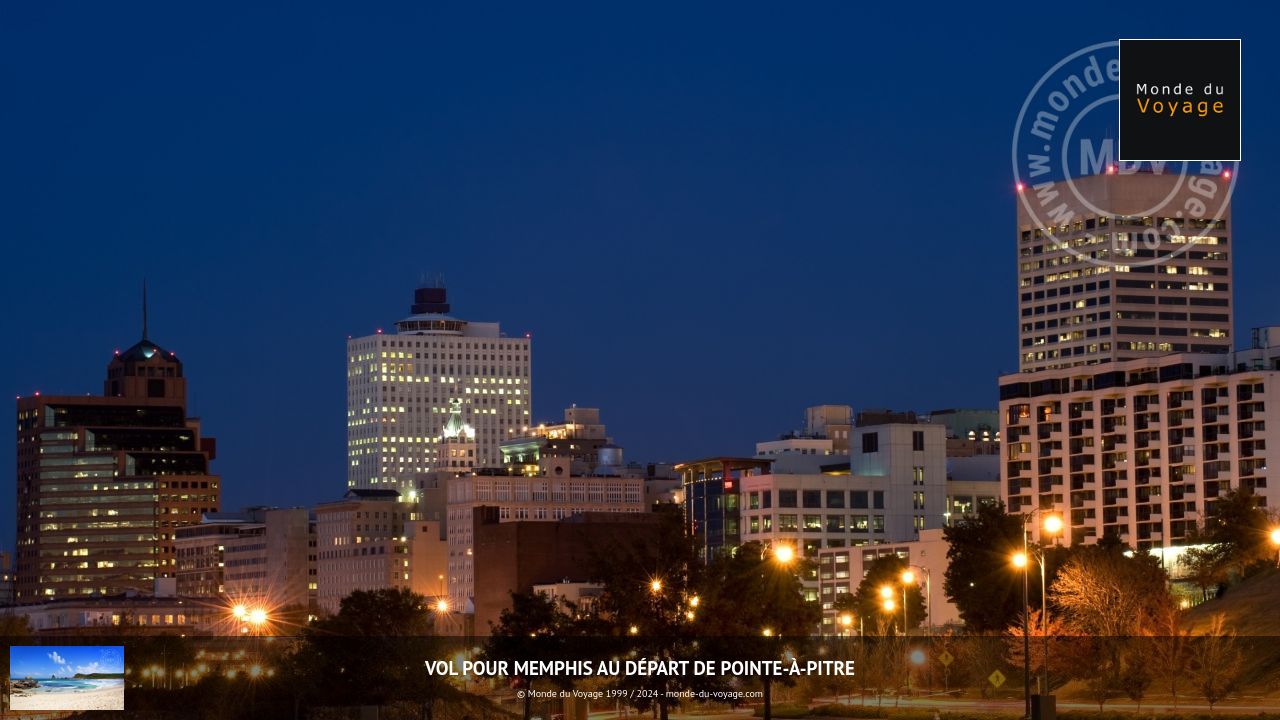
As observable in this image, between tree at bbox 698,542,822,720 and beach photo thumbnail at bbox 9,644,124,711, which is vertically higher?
tree at bbox 698,542,822,720

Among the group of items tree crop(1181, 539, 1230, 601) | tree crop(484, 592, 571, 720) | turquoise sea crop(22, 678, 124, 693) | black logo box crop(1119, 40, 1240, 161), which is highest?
black logo box crop(1119, 40, 1240, 161)

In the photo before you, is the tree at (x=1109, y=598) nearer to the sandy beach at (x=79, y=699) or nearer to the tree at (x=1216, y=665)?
the tree at (x=1216, y=665)

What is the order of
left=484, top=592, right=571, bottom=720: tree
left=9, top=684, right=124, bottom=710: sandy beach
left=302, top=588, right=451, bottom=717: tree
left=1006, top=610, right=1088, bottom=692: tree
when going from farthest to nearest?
left=302, top=588, right=451, bottom=717: tree < left=1006, top=610, right=1088, bottom=692: tree < left=484, top=592, right=571, bottom=720: tree < left=9, top=684, right=124, bottom=710: sandy beach

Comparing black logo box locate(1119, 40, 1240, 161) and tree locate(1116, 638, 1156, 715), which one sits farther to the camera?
black logo box locate(1119, 40, 1240, 161)

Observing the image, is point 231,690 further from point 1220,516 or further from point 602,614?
point 1220,516

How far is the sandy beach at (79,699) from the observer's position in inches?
4277

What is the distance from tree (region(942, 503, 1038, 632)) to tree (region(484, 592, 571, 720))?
3813 centimetres

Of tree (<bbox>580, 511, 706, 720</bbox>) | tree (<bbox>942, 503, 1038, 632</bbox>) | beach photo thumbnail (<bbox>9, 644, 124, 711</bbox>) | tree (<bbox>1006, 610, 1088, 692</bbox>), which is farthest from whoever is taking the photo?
tree (<bbox>942, 503, 1038, 632</bbox>)

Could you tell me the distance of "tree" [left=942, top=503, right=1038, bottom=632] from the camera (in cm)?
15550

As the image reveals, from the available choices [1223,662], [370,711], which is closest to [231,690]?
[370,711]

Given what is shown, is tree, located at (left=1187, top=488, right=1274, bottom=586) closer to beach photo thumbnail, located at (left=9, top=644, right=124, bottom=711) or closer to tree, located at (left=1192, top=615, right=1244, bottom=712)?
tree, located at (left=1192, top=615, right=1244, bottom=712)

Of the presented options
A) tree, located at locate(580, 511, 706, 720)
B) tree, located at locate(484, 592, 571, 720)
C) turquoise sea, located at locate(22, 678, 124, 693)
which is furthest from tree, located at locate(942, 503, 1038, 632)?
turquoise sea, located at locate(22, 678, 124, 693)

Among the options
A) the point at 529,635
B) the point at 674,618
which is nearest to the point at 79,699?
the point at 529,635

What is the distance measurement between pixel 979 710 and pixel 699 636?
15458mm
